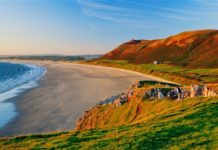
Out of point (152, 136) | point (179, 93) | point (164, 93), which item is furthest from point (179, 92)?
point (152, 136)

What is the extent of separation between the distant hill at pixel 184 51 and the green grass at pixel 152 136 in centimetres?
8712

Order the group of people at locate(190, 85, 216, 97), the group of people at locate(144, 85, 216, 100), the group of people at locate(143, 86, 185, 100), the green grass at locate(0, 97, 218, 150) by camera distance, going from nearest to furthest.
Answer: the green grass at locate(0, 97, 218, 150) < the group of people at locate(190, 85, 216, 97) < the group of people at locate(144, 85, 216, 100) < the group of people at locate(143, 86, 185, 100)

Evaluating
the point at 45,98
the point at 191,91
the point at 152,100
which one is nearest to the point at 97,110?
the point at 152,100

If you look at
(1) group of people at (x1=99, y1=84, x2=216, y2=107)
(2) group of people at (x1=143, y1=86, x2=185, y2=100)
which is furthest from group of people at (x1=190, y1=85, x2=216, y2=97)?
(2) group of people at (x1=143, y1=86, x2=185, y2=100)

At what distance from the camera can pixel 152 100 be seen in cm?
2417

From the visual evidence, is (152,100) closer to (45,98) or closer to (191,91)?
(191,91)

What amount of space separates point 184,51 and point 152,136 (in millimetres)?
128026

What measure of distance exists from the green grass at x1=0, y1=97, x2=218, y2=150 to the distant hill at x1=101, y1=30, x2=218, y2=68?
87119 mm

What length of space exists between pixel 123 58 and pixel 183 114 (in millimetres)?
157962

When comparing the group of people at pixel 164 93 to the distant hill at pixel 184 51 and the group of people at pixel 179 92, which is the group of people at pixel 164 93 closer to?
the group of people at pixel 179 92

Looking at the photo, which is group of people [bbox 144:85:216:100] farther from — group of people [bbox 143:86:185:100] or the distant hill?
the distant hill

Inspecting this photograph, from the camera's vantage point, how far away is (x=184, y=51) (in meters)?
138

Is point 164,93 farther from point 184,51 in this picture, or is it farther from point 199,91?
point 184,51

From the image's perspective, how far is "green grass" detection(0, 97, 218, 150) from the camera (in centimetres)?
1383
